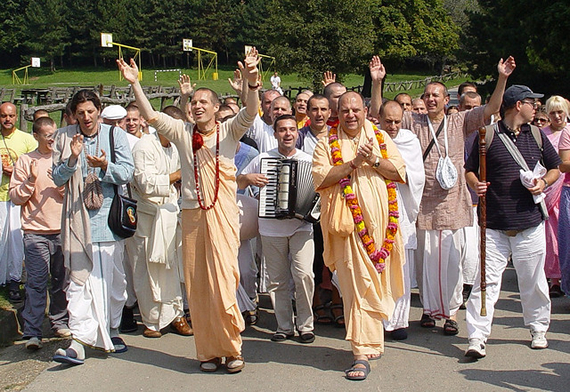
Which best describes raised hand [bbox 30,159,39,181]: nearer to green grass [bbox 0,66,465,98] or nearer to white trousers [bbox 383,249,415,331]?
white trousers [bbox 383,249,415,331]

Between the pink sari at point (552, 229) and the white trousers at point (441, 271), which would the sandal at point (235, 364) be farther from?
the pink sari at point (552, 229)

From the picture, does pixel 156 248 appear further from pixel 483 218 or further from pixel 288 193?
pixel 483 218

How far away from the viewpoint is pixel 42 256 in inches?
287

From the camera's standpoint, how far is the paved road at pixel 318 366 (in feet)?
19.1

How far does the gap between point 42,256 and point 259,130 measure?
9.73 ft

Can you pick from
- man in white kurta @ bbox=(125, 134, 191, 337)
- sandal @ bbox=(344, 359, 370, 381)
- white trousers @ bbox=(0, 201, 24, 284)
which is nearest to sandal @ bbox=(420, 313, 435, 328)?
sandal @ bbox=(344, 359, 370, 381)

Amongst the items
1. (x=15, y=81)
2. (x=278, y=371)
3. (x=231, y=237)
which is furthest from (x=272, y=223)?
(x=15, y=81)

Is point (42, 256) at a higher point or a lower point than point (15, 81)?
lower

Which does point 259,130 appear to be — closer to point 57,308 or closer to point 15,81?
point 57,308

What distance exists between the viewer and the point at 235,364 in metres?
6.22

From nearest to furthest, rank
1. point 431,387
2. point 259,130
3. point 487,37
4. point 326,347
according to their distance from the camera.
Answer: point 431,387 → point 326,347 → point 259,130 → point 487,37

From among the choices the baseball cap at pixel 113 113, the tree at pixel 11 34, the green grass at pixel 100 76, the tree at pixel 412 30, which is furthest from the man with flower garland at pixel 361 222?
the tree at pixel 11 34

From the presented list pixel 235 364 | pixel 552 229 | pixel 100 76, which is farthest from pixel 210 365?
pixel 100 76

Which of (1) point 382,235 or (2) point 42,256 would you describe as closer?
(1) point 382,235
